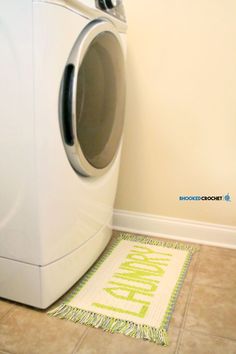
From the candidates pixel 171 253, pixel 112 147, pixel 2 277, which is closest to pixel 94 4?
pixel 112 147

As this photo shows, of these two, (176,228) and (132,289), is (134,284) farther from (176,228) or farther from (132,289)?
(176,228)

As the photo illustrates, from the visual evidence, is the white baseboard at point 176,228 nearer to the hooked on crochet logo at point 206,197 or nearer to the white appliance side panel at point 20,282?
the hooked on crochet logo at point 206,197

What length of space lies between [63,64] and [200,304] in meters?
0.87

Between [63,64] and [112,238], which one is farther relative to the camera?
[112,238]

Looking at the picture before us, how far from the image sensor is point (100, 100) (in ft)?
3.82

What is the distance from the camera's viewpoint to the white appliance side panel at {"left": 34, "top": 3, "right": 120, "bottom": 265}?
2.85ft

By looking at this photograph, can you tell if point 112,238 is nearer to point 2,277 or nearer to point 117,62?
point 2,277

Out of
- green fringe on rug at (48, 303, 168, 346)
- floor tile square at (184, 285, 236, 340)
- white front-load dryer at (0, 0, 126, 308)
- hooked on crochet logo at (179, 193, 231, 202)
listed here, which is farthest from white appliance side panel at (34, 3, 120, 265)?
hooked on crochet logo at (179, 193, 231, 202)

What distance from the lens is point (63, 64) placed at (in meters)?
0.92

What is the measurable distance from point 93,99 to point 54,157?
0.27 metres

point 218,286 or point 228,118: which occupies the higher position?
point 228,118

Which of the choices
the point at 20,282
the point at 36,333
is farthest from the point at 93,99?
the point at 36,333

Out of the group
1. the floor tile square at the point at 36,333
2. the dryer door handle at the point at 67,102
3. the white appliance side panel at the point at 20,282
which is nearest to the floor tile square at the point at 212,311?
the floor tile square at the point at 36,333

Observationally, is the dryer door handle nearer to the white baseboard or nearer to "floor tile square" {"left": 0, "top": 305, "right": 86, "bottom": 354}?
"floor tile square" {"left": 0, "top": 305, "right": 86, "bottom": 354}
